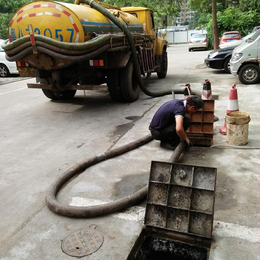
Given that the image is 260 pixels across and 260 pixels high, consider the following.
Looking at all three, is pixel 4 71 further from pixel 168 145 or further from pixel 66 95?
pixel 168 145

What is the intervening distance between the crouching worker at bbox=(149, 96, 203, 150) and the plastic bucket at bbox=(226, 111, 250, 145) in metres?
0.67

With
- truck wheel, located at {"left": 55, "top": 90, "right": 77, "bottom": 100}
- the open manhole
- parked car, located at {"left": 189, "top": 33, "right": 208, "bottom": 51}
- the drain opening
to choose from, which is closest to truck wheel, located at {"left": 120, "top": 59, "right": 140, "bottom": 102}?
truck wheel, located at {"left": 55, "top": 90, "right": 77, "bottom": 100}

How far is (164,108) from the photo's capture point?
4480mm

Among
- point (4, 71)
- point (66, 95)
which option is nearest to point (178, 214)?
point (66, 95)

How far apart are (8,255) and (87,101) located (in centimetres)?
600

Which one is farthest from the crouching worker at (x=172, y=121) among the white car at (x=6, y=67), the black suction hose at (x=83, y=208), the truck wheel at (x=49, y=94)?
the white car at (x=6, y=67)

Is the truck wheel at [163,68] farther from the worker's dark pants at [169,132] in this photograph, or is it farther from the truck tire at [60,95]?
the worker's dark pants at [169,132]

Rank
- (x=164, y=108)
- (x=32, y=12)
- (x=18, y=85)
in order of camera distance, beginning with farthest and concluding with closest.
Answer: (x=18, y=85)
(x=32, y=12)
(x=164, y=108)

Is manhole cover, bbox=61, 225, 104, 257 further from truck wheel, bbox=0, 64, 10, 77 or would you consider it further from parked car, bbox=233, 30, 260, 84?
truck wheel, bbox=0, 64, 10, 77

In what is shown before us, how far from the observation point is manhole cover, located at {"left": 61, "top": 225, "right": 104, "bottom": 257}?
2594mm

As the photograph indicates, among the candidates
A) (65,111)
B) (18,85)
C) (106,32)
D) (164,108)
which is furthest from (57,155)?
(18,85)

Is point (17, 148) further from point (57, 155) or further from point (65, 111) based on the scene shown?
point (65, 111)

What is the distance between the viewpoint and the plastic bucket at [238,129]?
14.6 feet

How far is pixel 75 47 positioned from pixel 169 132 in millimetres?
2595
